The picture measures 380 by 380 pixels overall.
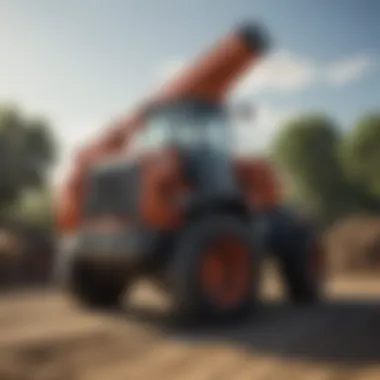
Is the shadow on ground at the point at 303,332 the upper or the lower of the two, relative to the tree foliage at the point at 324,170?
lower

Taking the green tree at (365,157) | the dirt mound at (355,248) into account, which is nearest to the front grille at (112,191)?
the dirt mound at (355,248)

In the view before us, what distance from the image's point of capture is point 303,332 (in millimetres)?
5281

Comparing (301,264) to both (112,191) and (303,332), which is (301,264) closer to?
(303,332)

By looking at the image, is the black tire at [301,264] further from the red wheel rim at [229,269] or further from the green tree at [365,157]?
the green tree at [365,157]

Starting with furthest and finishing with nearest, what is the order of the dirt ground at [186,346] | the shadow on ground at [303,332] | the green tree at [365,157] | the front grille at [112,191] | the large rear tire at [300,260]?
the green tree at [365,157], the large rear tire at [300,260], the front grille at [112,191], the shadow on ground at [303,332], the dirt ground at [186,346]

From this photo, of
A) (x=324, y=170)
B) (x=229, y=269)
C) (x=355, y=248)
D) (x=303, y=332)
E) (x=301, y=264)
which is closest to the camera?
(x=303, y=332)

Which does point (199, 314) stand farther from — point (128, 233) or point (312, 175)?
point (312, 175)

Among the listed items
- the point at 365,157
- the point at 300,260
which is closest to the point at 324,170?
the point at 365,157

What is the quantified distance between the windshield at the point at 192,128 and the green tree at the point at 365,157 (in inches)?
640

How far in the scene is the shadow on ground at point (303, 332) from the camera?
4500mm

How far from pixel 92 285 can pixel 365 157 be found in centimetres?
1779

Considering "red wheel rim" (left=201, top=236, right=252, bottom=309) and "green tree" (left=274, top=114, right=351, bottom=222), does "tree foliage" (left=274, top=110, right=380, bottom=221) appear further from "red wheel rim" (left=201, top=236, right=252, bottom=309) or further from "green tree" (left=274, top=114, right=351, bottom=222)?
"red wheel rim" (left=201, top=236, right=252, bottom=309)

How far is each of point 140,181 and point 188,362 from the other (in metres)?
2.15

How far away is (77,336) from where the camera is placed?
483 cm
